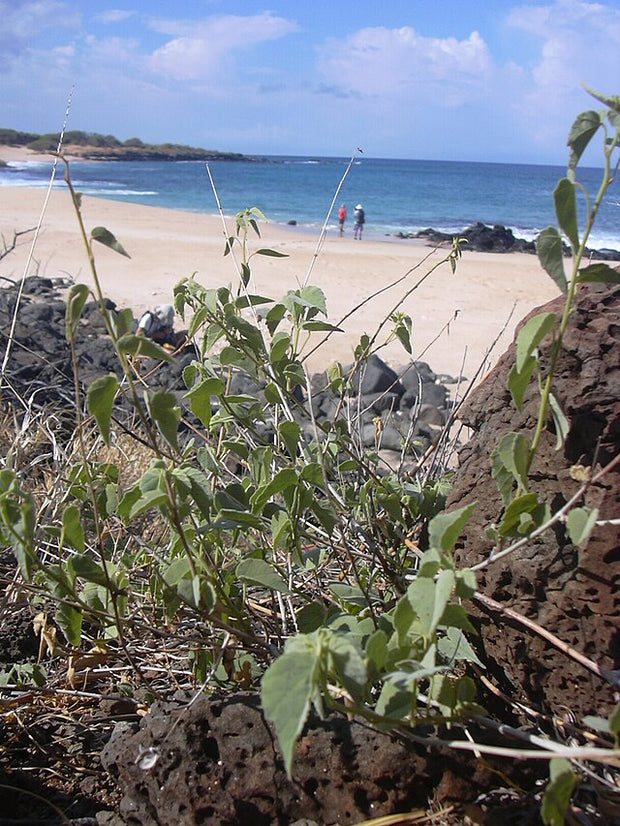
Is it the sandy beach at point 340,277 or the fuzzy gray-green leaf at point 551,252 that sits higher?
the fuzzy gray-green leaf at point 551,252

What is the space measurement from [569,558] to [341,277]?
1381cm

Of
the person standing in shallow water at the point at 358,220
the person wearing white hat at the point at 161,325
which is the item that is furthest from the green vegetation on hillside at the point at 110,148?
the person wearing white hat at the point at 161,325

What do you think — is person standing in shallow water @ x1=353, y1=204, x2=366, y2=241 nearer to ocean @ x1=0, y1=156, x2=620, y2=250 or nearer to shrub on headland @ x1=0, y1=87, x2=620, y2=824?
ocean @ x1=0, y1=156, x2=620, y2=250

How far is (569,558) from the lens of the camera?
1.32 metres

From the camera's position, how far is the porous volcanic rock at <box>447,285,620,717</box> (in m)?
1.27

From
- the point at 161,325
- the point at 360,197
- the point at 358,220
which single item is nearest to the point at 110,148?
the point at 360,197

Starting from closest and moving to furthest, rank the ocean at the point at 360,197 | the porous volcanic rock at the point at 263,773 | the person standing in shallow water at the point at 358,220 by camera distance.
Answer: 1. the porous volcanic rock at the point at 263,773
2. the person standing in shallow water at the point at 358,220
3. the ocean at the point at 360,197

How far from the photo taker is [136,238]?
19203 millimetres

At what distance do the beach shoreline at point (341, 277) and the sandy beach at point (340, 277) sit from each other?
2 centimetres

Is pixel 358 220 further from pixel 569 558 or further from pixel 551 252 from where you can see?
pixel 551 252

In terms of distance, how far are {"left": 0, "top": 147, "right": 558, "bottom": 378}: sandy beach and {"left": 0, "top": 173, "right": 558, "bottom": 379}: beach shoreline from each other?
25 mm

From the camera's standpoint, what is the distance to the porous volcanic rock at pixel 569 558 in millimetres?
1267

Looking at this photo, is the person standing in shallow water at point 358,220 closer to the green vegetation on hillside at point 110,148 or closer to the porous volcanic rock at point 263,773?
the porous volcanic rock at point 263,773

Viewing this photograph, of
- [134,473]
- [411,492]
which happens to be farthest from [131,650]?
[134,473]
